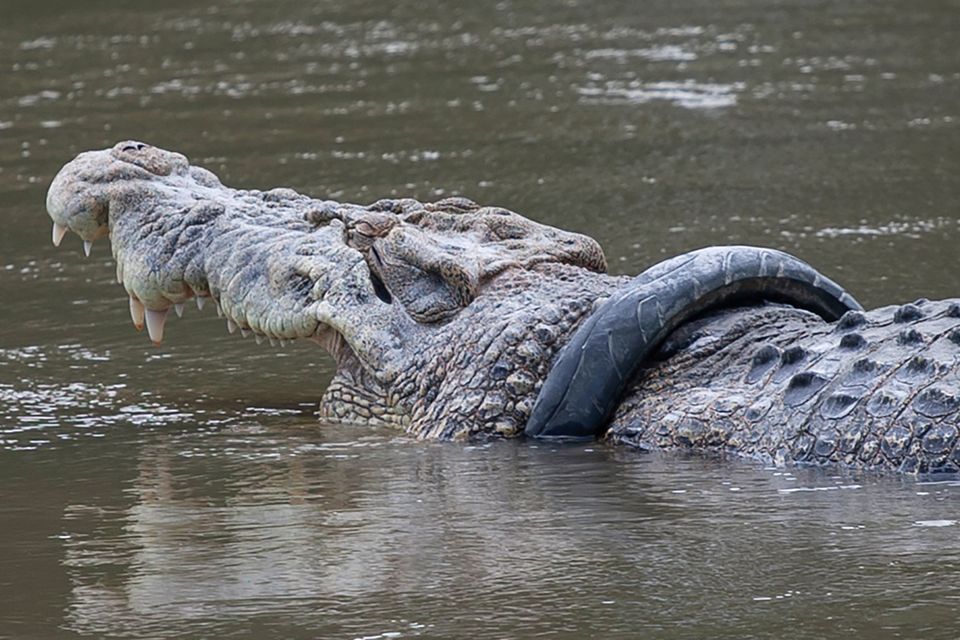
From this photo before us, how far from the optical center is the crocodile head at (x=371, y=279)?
502 cm

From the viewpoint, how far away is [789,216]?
324 inches

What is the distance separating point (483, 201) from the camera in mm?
8516

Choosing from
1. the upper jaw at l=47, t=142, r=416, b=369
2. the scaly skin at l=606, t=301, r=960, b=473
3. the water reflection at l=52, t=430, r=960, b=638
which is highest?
the upper jaw at l=47, t=142, r=416, b=369

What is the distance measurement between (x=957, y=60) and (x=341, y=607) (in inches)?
364

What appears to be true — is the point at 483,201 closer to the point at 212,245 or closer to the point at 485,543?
the point at 212,245

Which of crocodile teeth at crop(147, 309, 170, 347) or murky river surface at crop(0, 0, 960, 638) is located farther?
crocodile teeth at crop(147, 309, 170, 347)

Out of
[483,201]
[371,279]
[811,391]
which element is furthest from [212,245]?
[483,201]

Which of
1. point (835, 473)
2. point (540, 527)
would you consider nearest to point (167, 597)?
point (540, 527)

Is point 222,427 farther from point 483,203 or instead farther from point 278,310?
point 483,203

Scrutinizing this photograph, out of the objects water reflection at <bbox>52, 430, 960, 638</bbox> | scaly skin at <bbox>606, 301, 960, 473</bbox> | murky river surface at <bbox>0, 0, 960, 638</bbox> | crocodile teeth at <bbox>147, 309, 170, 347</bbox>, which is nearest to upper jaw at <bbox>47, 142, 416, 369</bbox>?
crocodile teeth at <bbox>147, 309, 170, 347</bbox>

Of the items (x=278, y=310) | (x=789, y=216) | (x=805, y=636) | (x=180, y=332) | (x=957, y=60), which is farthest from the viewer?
(x=957, y=60)

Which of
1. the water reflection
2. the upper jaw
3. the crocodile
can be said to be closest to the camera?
the water reflection

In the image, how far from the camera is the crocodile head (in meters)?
5.02

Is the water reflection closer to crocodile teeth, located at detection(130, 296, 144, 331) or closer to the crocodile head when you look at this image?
the crocodile head
